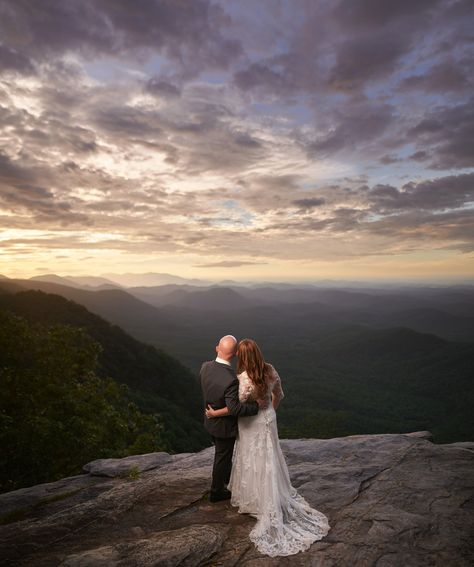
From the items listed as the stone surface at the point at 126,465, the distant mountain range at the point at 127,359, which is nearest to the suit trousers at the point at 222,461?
the stone surface at the point at 126,465

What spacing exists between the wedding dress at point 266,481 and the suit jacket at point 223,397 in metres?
0.17

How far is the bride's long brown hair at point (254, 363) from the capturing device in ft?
20.4

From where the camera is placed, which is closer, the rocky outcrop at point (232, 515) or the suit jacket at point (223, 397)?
the rocky outcrop at point (232, 515)

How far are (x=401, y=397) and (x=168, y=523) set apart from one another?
181m

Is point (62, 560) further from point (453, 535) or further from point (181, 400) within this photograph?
point (181, 400)

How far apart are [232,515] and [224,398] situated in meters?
2.42

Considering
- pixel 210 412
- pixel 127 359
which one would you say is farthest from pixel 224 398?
pixel 127 359

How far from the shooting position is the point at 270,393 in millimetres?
6547

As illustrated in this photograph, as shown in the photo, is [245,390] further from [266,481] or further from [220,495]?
[220,495]

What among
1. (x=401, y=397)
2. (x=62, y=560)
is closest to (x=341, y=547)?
(x=62, y=560)

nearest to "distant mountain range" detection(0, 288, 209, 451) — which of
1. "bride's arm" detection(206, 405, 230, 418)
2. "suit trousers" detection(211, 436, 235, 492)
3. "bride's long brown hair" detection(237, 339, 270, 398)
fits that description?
"suit trousers" detection(211, 436, 235, 492)

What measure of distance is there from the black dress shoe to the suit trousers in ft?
0.24

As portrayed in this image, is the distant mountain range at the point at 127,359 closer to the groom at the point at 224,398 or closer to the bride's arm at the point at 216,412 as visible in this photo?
the groom at the point at 224,398

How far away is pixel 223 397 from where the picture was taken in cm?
641
